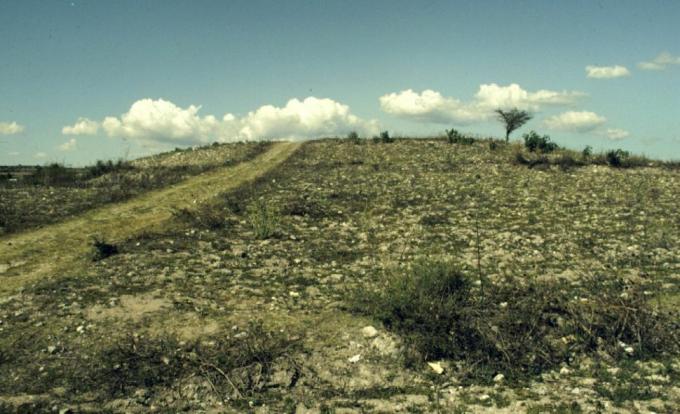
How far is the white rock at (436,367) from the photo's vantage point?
226 inches

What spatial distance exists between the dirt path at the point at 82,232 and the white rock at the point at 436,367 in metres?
6.54

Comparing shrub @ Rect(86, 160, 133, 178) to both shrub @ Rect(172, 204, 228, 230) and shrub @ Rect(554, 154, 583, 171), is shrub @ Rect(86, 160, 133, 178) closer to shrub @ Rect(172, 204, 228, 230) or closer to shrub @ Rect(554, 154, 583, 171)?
shrub @ Rect(172, 204, 228, 230)

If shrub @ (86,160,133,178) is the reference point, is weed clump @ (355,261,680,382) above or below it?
below

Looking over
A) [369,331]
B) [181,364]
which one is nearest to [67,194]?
[181,364]

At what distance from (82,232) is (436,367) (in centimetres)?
909

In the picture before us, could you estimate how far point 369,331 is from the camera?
661 centimetres

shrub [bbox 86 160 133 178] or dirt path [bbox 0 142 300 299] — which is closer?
dirt path [bbox 0 142 300 299]

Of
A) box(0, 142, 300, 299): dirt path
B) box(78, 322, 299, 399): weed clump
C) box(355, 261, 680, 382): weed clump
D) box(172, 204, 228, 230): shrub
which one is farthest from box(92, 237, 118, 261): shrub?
box(355, 261, 680, 382): weed clump

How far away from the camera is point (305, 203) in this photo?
14.6 m

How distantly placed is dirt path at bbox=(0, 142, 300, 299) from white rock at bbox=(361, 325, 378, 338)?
5.49 m

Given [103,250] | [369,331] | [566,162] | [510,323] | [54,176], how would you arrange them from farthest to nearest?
1. [566,162]
2. [54,176]
3. [103,250]
4. [369,331]
5. [510,323]

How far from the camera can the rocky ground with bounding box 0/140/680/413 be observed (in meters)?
5.25

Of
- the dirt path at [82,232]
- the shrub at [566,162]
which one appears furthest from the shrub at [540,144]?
the dirt path at [82,232]

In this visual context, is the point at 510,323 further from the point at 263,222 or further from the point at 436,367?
the point at 263,222
